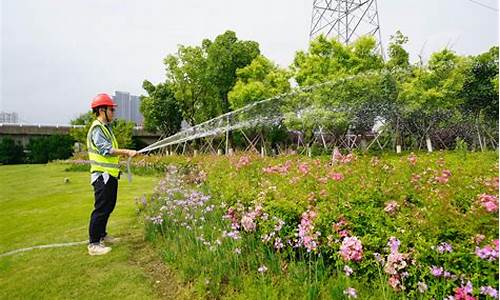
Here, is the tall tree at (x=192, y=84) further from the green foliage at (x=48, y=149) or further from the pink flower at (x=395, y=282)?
the pink flower at (x=395, y=282)

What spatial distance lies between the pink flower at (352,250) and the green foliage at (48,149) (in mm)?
30525

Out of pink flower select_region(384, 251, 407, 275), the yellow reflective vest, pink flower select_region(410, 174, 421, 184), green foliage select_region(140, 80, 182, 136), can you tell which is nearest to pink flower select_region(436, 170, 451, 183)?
pink flower select_region(410, 174, 421, 184)

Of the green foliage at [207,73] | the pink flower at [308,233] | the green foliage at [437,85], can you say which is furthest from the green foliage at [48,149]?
the pink flower at [308,233]

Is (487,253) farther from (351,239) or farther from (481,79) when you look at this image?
(481,79)

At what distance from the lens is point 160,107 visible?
3072 cm

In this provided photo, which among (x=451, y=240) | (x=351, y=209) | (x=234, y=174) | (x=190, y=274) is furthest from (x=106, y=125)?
(x=451, y=240)

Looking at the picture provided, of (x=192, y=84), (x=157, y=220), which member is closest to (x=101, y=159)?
(x=157, y=220)

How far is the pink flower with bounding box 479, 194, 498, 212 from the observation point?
6.86ft

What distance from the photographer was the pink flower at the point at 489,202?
2.09 meters

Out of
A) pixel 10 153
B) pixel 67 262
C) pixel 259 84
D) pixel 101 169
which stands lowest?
pixel 67 262

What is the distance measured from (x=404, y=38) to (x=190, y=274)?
22526 millimetres

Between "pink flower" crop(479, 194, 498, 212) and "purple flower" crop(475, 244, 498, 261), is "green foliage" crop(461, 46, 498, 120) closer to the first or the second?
"pink flower" crop(479, 194, 498, 212)

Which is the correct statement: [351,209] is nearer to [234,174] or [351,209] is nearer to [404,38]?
[234,174]

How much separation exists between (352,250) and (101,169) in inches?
128
